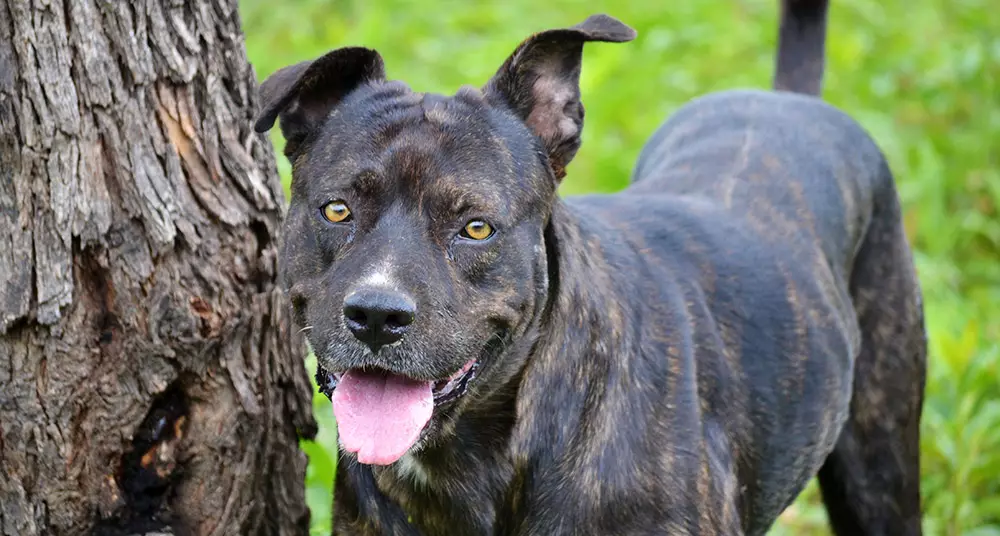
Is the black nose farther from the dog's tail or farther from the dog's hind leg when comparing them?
the dog's tail

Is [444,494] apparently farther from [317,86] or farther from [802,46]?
[802,46]

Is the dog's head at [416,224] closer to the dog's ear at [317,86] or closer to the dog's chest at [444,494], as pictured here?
the dog's ear at [317,86]

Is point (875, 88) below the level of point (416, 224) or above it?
below

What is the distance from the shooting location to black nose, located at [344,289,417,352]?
9.60ft

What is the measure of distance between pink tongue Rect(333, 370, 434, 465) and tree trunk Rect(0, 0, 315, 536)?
2.12 ft

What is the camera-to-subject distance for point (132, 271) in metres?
3.42

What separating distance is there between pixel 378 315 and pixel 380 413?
0.30 m

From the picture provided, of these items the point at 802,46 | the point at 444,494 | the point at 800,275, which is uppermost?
the point at 802,46

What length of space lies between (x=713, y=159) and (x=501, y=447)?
1709 mm

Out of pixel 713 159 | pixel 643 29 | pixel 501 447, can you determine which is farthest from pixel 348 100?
pixel 643 29

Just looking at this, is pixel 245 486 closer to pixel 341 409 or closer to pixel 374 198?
pixel 341 409

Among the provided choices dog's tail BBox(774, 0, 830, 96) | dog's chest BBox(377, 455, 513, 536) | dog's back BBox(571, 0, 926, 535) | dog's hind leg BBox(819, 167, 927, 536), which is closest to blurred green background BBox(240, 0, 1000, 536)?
dog's hind leg BBox(819, 167, 927, 536)

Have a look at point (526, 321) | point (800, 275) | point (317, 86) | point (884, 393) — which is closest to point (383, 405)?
point (526, 321)

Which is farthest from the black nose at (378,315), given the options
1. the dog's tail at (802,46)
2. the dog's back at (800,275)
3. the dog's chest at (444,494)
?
the dog's tail at (802,46)
